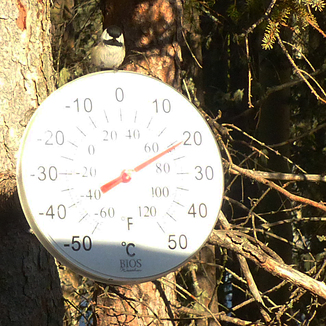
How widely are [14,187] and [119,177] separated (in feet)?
2.39

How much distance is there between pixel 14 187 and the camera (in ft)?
7.91

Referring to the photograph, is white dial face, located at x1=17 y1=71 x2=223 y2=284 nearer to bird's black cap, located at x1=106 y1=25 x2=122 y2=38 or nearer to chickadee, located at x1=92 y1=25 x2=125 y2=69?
chickadee, located at x1=92 y1=25 x2=125 y2=69

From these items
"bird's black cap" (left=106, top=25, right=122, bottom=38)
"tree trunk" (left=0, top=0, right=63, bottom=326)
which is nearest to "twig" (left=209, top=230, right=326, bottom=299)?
"tree trunk" (left=0, top=0, right=63, bottom=326)

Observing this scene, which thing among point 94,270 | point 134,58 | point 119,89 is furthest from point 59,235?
point 134,58

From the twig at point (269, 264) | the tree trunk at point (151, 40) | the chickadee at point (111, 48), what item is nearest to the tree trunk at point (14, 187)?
the chickadee at point (111, 48)

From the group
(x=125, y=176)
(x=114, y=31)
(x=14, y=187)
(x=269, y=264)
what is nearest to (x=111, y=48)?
(x=114, y=31)

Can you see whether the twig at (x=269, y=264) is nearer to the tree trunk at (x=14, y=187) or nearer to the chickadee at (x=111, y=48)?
the tree trunk at (x=14, y=187)

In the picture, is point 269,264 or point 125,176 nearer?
point 125,176

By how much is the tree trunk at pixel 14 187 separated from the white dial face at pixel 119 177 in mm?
638

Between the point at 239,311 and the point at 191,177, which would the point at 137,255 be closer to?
the point at 191,177

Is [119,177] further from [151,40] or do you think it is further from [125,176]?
[151,40]

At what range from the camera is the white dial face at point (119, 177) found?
5.88 feet

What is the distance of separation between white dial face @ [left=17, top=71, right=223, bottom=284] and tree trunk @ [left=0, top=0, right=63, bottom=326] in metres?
0.64

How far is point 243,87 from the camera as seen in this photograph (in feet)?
21.1
